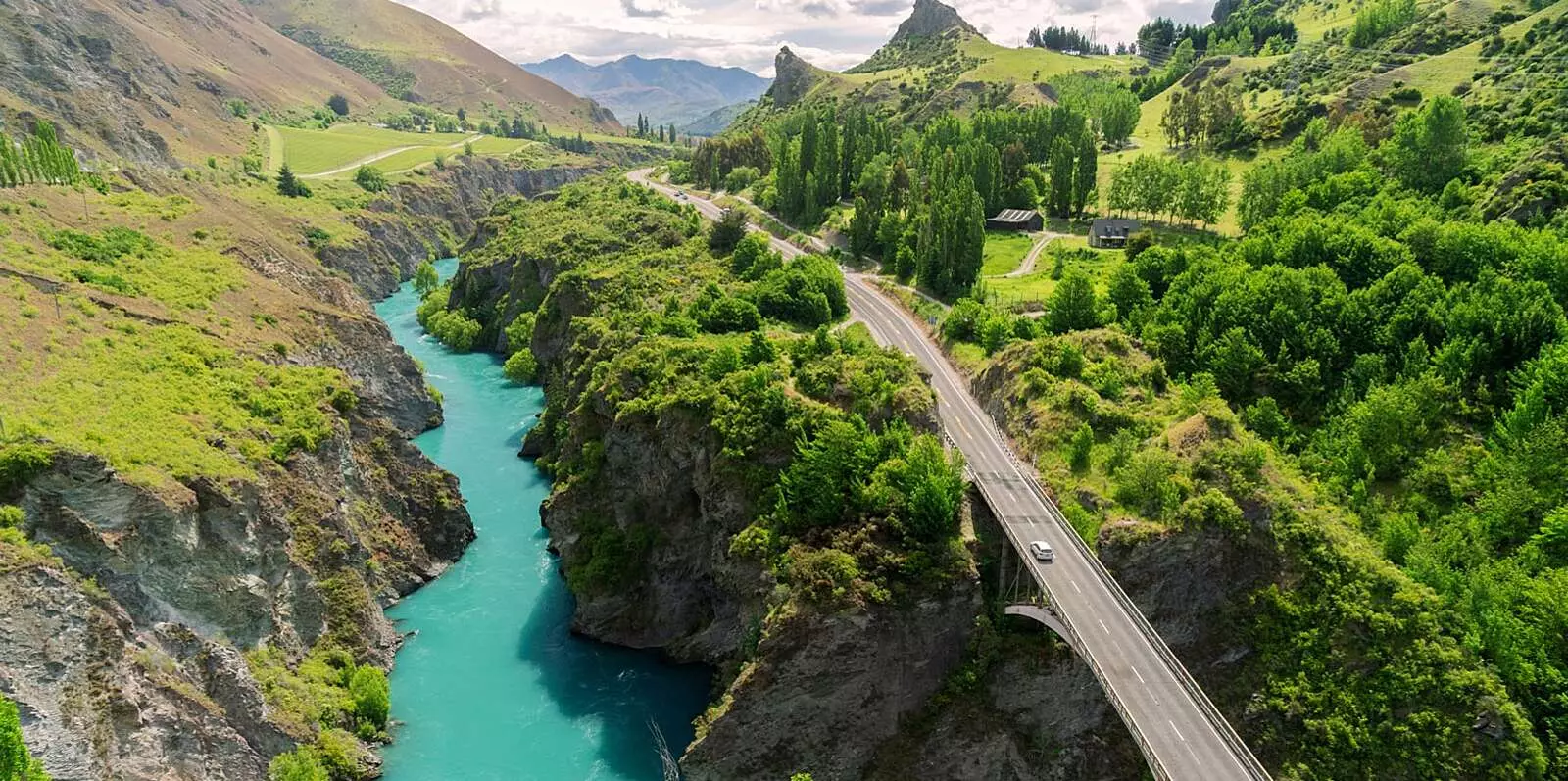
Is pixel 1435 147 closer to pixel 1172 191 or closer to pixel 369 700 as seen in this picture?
pixel 1172 191

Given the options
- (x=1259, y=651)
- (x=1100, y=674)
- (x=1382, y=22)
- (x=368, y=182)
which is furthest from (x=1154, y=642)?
(x=368, y=182)

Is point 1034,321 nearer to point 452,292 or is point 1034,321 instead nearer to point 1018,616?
point 1018,616

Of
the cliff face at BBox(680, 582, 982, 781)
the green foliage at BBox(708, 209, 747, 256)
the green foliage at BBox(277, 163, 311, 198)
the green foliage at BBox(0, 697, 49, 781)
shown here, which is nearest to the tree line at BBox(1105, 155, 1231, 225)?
the green foliage at BBox(708, 209, 747, 256)

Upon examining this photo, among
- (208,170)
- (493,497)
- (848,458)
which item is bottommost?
(493,497)

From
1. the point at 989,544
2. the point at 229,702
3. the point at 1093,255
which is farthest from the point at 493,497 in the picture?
the point at 1093,255

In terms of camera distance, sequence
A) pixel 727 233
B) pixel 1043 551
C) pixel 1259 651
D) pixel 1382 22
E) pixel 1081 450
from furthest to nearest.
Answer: pixel 1382 22
pixel 727 233
pixel 1081 450
pixel 1043 551
pixel 1259 651

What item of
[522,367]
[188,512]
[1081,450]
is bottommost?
[522,367]

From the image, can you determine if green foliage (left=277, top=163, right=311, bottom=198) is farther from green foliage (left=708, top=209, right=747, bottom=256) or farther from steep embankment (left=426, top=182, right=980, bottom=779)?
steep embankment (left=426, top=182, right=980, bottom=779)
